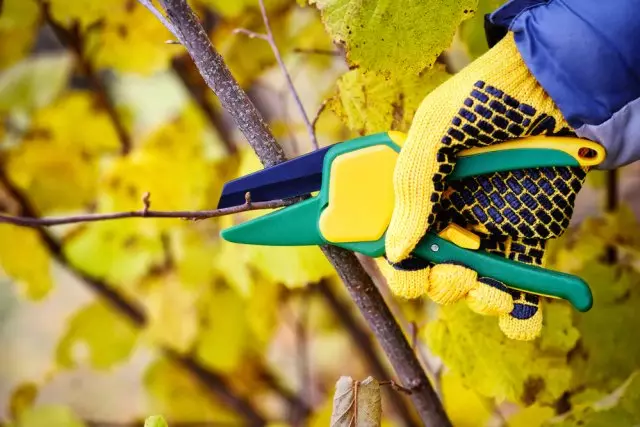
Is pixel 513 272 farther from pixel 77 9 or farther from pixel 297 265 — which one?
pixel 77 9

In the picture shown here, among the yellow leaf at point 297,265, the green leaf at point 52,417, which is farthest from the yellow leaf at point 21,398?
the yellow leaf at point 297,265

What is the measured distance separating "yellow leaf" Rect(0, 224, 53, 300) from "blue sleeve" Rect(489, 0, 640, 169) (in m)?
0.75

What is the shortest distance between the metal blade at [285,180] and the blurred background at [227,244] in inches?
3.3

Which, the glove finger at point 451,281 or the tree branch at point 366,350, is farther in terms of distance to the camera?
the tree branch at point 366,350

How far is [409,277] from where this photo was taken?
423mm

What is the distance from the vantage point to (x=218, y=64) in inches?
16.6

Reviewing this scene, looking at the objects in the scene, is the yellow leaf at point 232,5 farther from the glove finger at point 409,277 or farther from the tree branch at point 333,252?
the glove finger at point 409,277

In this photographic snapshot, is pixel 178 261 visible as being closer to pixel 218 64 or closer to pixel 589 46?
pixel 218 64

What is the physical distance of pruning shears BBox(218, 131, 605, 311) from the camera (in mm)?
404

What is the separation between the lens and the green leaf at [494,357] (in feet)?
1.83

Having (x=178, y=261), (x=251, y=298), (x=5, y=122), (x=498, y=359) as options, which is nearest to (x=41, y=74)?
(x=5, y=122)

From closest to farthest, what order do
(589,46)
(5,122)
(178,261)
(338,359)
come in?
Result: (589,46) → (178,261) → (5,122) → (338,359)

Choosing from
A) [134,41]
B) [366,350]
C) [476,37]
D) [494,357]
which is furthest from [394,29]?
[366,350]

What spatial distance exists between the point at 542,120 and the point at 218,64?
209 millimetres
